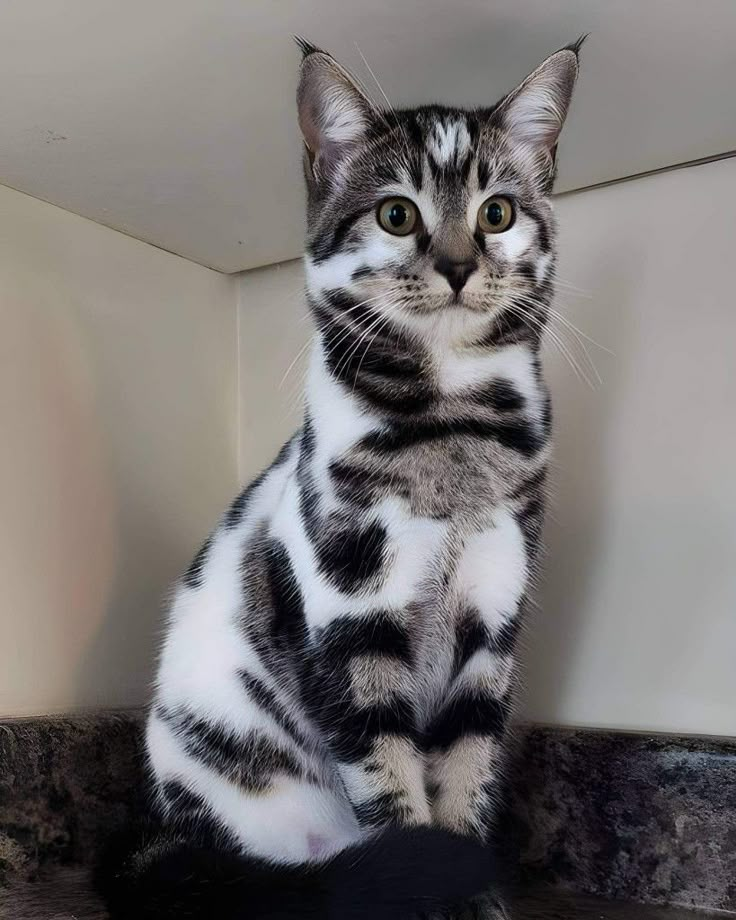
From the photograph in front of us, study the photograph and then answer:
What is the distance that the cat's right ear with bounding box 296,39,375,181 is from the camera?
95 cm

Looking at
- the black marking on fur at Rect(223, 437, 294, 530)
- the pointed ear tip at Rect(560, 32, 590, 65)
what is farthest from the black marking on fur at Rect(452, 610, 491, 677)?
the pointed ear tip at Rect(560, 32, 590, 65)

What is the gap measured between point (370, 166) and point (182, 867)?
2.53 ft

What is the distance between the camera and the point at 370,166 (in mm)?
1028

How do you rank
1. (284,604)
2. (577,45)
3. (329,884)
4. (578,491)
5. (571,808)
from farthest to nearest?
(578,491)
(571,808)
(284,604)
(577,45)
(329,884)

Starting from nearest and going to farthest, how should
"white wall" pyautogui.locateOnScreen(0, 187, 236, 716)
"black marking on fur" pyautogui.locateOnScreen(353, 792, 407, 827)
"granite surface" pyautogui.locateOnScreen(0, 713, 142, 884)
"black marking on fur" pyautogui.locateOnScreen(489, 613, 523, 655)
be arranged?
"black marking on fur" pyautogui.locateOnScreen(353, 792, 407, 827) → "black marking on fur" pyautogui.locateOnScreen(489, 613, 523, 655) → "granite surface" pyautogui.locateOnScreen(0, 713, 142, 884) → "white wall" pyautogui.locateOnScreen(0, 187, 236, 716)

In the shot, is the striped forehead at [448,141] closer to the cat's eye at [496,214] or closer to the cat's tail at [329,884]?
the cat's eye at [496,214]

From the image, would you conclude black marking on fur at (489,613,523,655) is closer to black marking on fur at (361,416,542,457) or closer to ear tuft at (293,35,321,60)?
black marking on fur at (361,416,542,457)

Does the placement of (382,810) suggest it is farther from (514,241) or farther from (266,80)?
(266,80)

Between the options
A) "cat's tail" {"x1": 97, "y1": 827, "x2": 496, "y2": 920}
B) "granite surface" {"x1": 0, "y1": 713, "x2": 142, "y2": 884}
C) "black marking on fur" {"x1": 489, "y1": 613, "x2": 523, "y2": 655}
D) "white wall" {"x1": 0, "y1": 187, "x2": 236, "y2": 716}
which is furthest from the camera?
"white wall" {"x1": 0, "y1": 187, "x2": 236, "y2": 716}

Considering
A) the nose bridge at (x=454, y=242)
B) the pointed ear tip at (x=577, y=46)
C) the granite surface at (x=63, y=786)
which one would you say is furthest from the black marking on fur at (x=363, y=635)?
the pointed ear tip at (x=577, y=46)

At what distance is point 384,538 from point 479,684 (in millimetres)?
217

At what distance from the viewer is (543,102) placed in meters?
1.00

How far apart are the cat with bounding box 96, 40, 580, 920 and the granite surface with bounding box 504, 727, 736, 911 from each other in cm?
17

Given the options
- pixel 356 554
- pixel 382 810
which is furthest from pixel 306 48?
pixel 382 810
